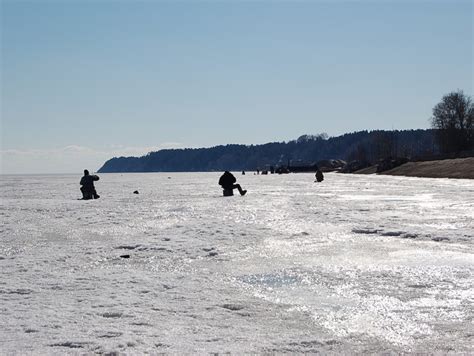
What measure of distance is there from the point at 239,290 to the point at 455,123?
88.2 meters

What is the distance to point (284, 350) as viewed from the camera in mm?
4074

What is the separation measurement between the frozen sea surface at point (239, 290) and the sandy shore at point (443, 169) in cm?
4413

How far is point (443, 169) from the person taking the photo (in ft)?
197

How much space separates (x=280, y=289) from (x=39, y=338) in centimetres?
293

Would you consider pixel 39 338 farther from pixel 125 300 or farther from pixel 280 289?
pixel 280 289

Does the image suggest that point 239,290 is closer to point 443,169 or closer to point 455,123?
point 443,169

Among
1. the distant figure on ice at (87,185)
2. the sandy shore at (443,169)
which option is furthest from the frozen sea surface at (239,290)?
the sandy shore at (443,169)

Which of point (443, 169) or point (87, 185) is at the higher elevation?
point (87, 185)

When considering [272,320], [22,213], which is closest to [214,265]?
[272,320]

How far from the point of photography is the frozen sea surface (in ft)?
14.2

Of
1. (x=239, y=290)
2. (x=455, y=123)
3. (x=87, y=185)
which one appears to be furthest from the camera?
(x=455, y=123)

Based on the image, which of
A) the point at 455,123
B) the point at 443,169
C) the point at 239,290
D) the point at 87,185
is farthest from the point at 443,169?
the point at 239,290

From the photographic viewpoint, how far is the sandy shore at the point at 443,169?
53.1 metres

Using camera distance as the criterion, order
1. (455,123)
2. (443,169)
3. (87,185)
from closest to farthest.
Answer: (87,185)
(443,169)
(455,123)
